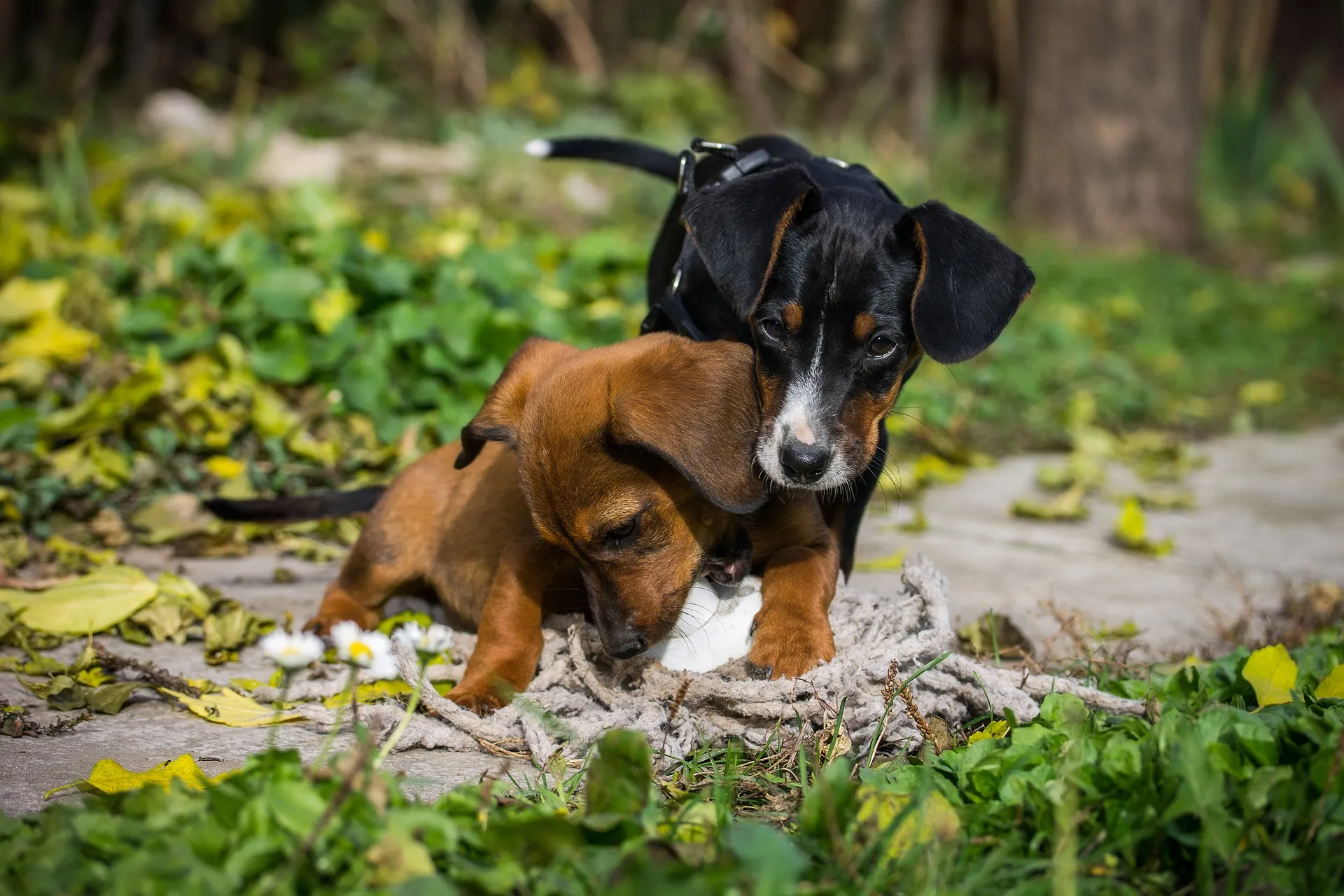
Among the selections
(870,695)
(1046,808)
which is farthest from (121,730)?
A: (1046,808)

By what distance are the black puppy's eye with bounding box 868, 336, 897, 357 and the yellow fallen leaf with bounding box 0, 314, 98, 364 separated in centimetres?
353

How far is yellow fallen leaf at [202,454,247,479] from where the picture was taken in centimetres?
486

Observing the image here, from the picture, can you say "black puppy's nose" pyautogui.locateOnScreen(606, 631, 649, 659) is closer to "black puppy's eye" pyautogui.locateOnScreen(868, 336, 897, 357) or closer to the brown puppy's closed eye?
the brown puppy's closed eye

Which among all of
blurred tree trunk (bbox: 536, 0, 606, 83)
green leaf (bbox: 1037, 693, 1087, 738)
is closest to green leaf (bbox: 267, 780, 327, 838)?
green leaf (bbox: 1037, 693, 1087, 738)

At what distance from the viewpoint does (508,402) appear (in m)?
3.31

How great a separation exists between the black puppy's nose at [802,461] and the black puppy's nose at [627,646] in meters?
0.57

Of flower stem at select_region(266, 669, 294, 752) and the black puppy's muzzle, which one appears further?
the black puppy's muzzle

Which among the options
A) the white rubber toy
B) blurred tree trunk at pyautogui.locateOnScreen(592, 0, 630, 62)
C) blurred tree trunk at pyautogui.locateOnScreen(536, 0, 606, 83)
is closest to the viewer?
the white rubber toy

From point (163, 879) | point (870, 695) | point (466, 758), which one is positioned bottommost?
point (466, 758)

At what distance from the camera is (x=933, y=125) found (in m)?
14.8

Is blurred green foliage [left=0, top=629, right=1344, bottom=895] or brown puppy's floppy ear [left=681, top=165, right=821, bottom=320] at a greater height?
brown puppy's floppy ear [left=681, top=165, right=821, bottom=320]

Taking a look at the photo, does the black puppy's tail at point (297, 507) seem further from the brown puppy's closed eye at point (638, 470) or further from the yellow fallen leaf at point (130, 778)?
the yellow fallen leaf at point (130, 778)

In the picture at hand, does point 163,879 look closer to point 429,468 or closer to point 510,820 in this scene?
point 510,820

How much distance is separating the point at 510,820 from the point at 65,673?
5.64 feet
